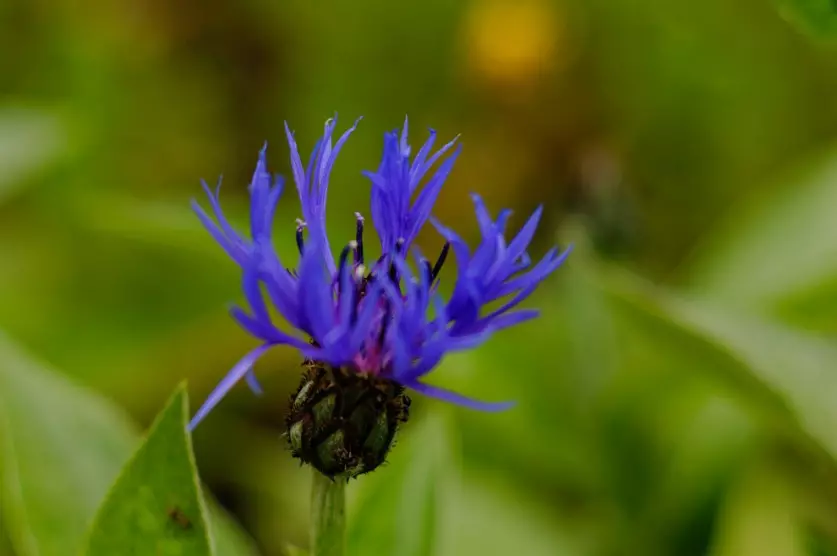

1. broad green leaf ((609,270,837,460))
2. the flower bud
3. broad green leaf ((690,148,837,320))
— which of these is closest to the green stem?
the flower bud

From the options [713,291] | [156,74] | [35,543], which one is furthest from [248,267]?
[156,74]

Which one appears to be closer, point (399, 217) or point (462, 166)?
point (399, 217)

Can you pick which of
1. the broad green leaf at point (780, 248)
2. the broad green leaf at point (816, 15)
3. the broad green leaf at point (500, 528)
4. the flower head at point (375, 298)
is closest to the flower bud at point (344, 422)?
the flower head at point (375, 298)

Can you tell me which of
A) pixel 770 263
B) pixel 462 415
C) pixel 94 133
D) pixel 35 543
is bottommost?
pixel 94 133

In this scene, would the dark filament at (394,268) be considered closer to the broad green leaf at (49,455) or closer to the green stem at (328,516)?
the green stem at (328,516)

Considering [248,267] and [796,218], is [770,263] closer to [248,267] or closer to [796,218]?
[796,218]

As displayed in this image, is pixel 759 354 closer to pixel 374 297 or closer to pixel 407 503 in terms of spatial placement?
pixel 407 503

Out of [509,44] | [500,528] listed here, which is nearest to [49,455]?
[500,528]
